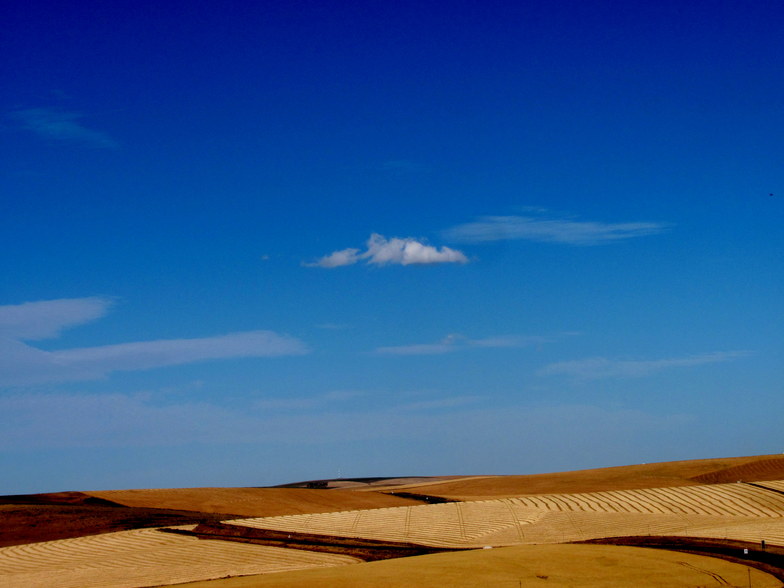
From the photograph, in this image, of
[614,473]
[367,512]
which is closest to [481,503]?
[367,512]

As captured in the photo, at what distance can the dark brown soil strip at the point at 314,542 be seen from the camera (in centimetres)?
3888

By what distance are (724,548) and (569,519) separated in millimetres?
12784

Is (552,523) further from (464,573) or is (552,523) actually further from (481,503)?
(464,573)

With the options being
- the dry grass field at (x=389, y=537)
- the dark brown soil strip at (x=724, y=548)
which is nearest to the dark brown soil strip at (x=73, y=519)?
the dry grass field at (x=389, y=537)

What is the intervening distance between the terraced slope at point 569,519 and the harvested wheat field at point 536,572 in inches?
231

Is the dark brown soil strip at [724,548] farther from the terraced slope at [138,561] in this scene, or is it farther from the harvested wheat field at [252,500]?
the harvested wheat field at [252,500]

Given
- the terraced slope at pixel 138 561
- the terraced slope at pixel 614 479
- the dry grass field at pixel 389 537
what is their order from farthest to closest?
the terraced slope at pixel 614 479 < the terraced slope at pixel 138 561 < the dry grass field at pixel 389 537

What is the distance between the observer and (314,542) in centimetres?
4281

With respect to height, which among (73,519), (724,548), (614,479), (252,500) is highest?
(614,479)

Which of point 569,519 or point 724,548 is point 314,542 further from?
point 724,548

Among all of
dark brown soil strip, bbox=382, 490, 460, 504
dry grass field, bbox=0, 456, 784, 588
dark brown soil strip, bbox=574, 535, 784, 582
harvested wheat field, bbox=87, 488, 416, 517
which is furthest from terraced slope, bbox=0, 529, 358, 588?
dark brown soil strip, bbox=382, 490, 460, 504

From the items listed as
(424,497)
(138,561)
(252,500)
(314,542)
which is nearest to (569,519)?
(314,542)

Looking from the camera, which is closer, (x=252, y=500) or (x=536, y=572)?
(x=536, y=572)

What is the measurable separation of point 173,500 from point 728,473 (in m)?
43.4
